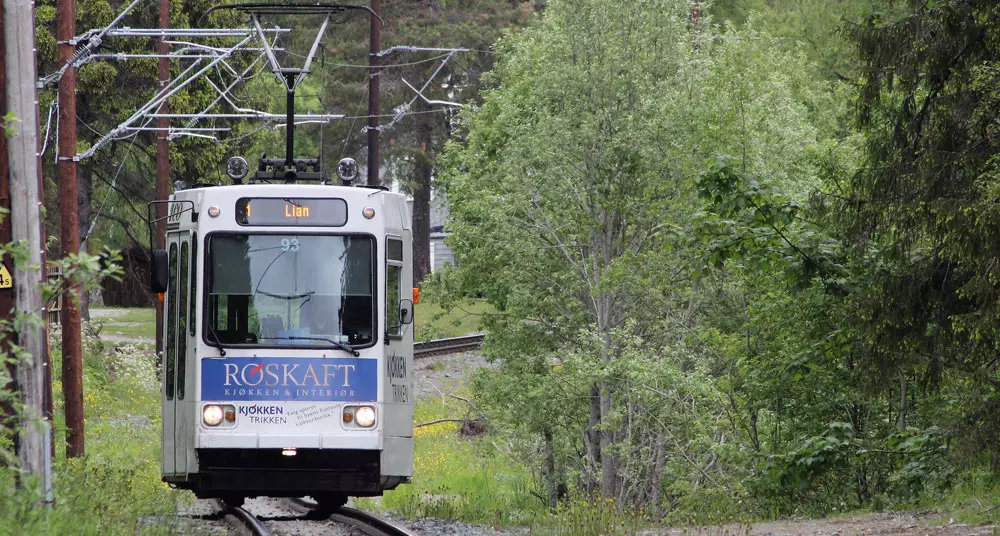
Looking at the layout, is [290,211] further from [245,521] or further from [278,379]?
[245,521]

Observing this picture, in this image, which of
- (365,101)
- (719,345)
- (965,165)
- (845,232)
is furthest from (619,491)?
(365,101)

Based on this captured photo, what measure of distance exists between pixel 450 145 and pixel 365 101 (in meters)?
19.5

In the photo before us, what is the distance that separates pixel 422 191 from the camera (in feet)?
184

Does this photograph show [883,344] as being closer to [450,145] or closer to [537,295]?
[537,295]

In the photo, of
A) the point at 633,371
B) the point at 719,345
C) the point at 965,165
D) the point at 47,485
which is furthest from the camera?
the point at 633,371

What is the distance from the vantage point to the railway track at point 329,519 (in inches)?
497

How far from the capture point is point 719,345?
1712 cm

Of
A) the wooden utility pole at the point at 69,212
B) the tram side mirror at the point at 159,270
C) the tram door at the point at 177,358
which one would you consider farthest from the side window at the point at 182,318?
the wooden utility pole at the point at 69,212

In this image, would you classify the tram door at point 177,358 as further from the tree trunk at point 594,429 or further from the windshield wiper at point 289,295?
the tree trunk at point 594,429

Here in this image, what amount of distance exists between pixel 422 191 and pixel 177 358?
44.3 metres

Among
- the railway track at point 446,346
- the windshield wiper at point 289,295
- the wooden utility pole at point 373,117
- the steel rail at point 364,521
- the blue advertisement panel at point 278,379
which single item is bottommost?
the railway track at point 446,346

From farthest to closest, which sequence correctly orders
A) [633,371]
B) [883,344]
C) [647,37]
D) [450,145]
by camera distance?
[450,145], [647,37], [633,371], [883,344]

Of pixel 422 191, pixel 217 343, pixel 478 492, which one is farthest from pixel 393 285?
pixel 422 191

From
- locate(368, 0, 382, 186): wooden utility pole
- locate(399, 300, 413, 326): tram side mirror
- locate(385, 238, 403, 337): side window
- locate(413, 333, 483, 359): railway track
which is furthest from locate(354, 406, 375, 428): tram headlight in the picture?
locate(413, 333, 483, 359): railway track
